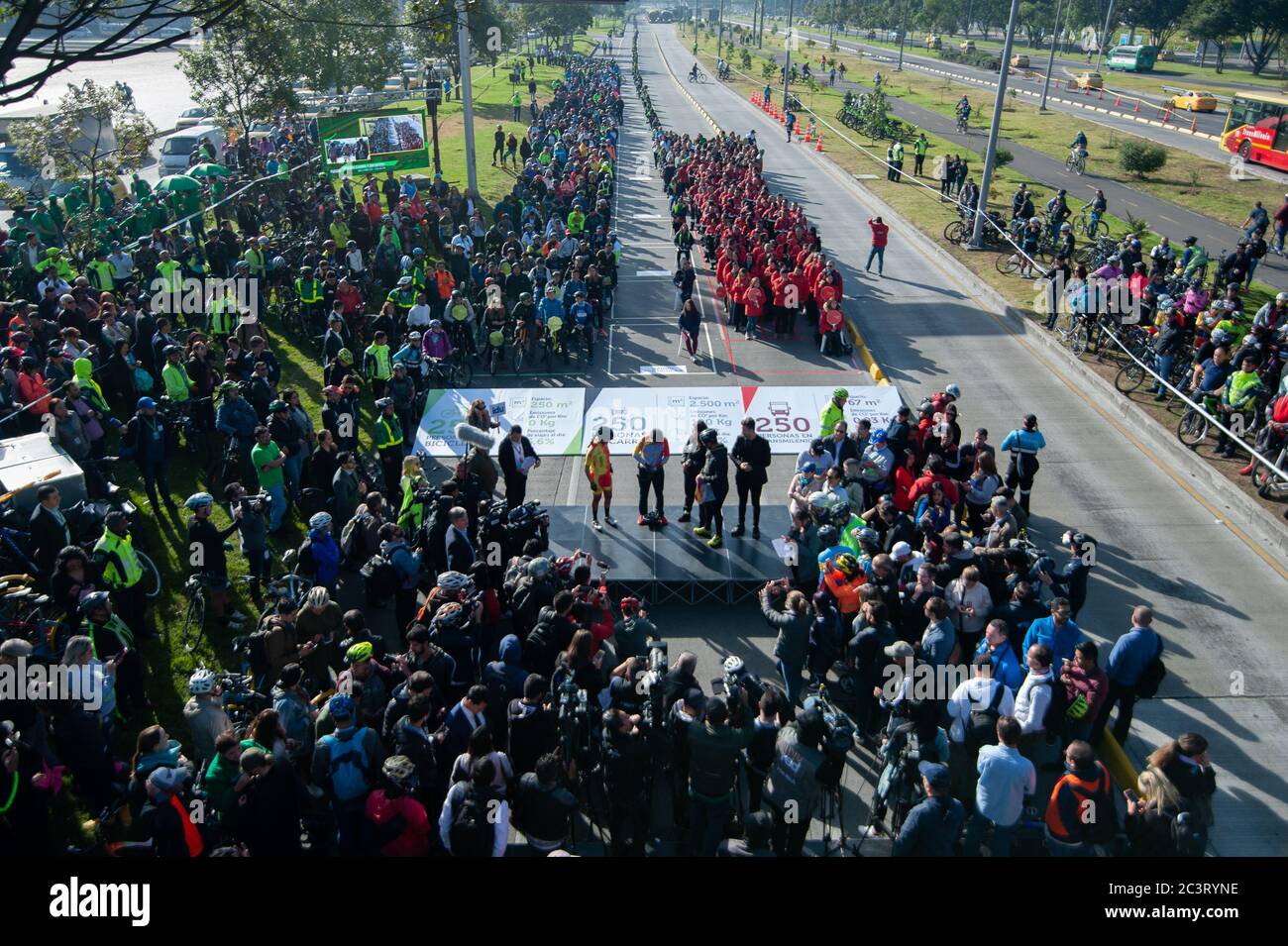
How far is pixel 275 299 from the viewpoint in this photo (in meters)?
20.4

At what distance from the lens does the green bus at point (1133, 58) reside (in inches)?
3167

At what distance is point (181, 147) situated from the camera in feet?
126

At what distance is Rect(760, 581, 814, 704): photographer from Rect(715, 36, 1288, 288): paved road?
845 inches

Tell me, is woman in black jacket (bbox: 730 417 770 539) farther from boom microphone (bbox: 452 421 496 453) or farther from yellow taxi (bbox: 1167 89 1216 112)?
yellow taxi (bbox: 1167 89 1216 112)

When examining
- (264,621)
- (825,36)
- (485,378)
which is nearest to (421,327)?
(485,378)

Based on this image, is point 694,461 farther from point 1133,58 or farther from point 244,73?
point 1133,58

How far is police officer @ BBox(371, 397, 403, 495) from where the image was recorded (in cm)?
1296

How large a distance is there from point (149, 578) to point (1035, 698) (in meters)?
9.52

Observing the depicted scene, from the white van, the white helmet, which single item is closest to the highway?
the white helmet

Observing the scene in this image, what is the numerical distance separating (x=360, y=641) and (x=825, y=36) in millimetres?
149627

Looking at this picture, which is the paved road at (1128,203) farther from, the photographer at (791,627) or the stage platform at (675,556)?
the photographer at (791,627)

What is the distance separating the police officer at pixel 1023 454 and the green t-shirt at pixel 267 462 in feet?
32.2

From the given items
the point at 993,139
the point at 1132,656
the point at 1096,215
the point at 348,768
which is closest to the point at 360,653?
the point at 348,768

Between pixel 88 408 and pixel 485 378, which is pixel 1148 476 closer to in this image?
pixel 485 378
